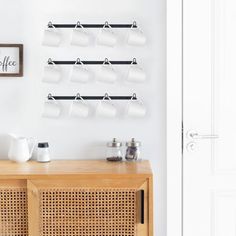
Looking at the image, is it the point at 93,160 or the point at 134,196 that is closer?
the point at 134,196

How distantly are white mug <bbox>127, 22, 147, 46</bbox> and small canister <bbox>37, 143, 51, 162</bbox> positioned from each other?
2.35 ft

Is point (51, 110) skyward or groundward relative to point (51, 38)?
groundward

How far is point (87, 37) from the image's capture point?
2662mm

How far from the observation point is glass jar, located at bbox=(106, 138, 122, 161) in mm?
2635

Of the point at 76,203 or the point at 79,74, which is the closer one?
the point at 76,203

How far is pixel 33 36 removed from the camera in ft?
8.82

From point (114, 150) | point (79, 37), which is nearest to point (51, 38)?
point (79, 37)

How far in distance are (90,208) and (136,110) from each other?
62cm
